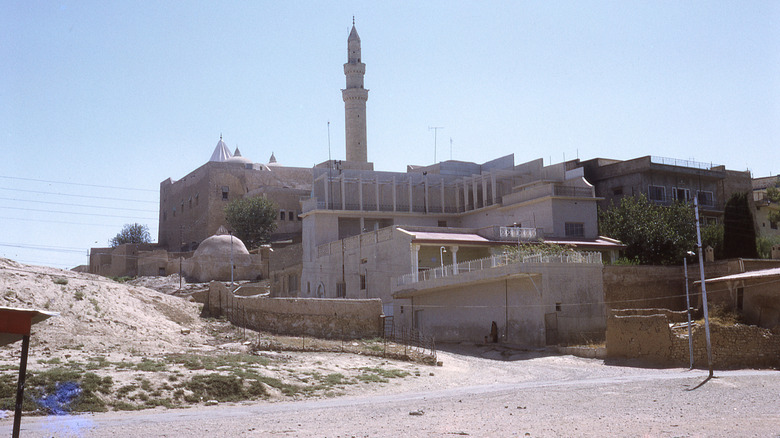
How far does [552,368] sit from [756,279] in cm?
820

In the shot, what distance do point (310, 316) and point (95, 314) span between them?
8198mm

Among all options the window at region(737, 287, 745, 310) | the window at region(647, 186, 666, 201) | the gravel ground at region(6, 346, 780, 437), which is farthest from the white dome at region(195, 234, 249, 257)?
the window at region(737, 287, 745, 310)

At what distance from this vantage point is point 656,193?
5525 centimetres

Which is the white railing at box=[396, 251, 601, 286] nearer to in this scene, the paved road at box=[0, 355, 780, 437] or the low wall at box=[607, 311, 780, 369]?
the low wall at box=[607, 311, 780, 369]

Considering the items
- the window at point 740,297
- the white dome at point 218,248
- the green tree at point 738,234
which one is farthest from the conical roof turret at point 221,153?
the window at point 740,297

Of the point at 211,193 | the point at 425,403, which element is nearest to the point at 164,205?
the point at 211,193

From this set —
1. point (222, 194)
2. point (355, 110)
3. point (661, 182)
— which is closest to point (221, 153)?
point (222, 194)

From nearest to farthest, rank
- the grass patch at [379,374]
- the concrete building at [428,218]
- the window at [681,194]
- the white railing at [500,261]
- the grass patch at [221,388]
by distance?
the grass patch at [221,388], the grass patch at [379,374], the white railing at [500,261], the concrete building at [428,218], the window at [681,194]

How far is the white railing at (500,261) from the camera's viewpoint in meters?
32.7

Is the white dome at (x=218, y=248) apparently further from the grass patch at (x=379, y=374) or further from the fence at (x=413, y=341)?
the grass patch at (x=379, y=374)

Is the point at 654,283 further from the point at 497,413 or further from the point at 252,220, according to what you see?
the point at 252,220

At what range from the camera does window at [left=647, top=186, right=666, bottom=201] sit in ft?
180

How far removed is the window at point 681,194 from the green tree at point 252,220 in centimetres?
3466

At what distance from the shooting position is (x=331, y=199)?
5359cm
